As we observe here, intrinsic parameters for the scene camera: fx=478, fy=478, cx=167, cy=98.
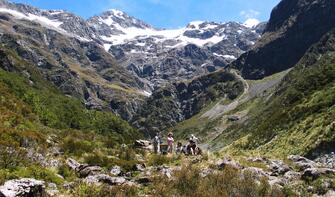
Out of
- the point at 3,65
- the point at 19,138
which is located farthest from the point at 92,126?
the point at 19,138

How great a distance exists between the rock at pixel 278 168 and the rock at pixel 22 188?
36.8ft

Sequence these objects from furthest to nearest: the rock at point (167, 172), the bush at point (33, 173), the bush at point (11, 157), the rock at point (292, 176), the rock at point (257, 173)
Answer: the rock at point (292, 176)
the rock at point (167, 172)
the rock at point (257, 173)
the bush at point (11, 157)
the bush at point (33, 173)

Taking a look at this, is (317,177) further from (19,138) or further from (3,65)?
(3,65)

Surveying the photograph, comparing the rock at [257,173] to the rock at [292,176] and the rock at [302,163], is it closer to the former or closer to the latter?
the rock at [292,176]

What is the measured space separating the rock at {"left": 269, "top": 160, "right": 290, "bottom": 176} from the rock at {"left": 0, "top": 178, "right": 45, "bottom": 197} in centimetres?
1122

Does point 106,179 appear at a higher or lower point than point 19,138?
lower

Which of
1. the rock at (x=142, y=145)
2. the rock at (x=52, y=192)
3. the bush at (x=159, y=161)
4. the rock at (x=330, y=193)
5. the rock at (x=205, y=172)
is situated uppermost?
the rock at (x=142, y=145)

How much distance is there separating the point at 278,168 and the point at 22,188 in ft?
42.5

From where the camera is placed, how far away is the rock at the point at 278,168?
2325cm

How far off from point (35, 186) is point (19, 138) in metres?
11.0

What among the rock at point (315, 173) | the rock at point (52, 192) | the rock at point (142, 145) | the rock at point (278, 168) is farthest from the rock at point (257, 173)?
the rock at point (142, 145)

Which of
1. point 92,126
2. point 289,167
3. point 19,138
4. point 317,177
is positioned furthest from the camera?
point 92,126

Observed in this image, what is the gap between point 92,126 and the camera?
137m

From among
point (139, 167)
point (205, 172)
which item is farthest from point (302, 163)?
point (139, 167)
